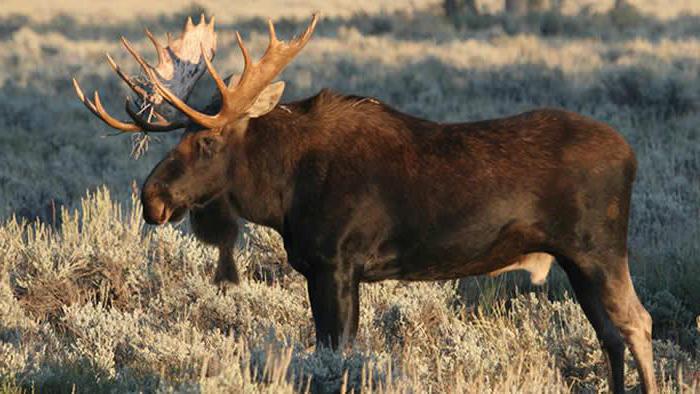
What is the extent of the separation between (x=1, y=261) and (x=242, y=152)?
293 centimetres

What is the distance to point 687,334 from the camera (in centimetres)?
757

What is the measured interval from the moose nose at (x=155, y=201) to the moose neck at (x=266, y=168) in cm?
34

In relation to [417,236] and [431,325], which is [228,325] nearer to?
[431,325]

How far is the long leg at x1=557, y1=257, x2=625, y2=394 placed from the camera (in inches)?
247

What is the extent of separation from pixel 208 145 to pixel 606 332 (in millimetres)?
2165

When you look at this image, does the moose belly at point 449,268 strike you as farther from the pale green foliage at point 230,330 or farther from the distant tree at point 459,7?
the distant tree at point 459,7

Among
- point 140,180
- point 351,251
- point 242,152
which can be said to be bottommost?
point 140,180

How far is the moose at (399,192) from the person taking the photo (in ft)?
19.9

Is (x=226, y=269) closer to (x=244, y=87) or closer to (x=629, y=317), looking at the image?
(x=244, y=87)

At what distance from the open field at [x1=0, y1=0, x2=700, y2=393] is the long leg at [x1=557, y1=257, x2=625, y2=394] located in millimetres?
250

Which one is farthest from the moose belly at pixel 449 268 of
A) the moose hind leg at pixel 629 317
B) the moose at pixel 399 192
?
the moose hind leg at pixel 629 317

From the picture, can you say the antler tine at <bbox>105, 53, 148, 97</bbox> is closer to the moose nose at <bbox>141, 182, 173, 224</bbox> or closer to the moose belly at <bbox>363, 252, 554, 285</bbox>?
the moose nose at <bbox>141, 182, 173, 224</bbox>

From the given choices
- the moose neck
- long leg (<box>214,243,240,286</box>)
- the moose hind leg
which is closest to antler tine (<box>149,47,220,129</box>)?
the moose neck

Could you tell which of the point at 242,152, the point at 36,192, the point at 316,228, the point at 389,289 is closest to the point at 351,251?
the point at 316,228
